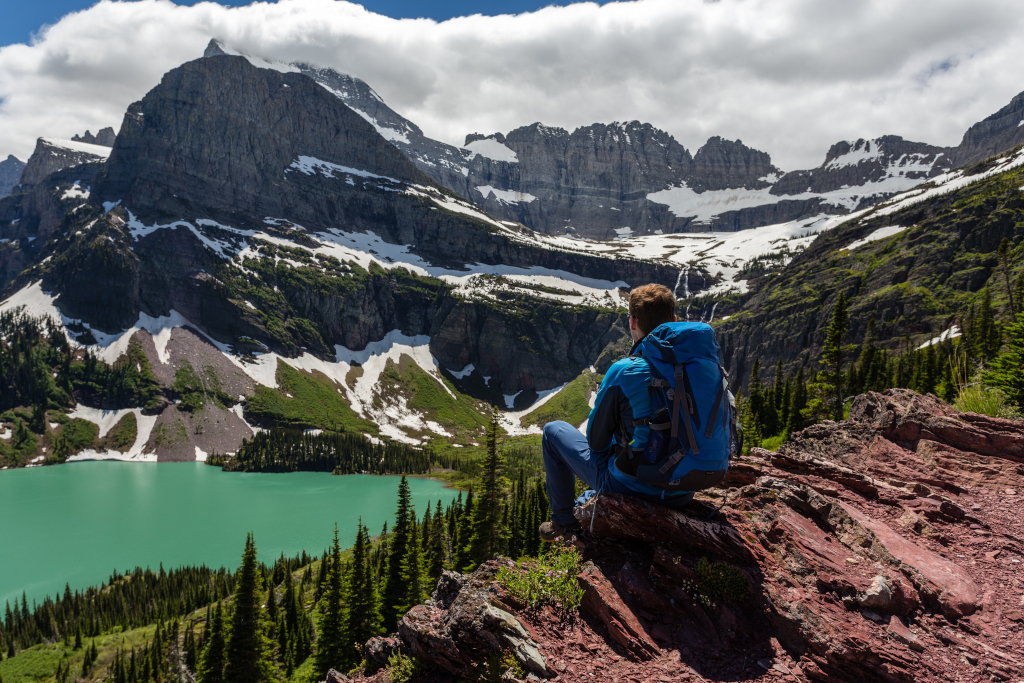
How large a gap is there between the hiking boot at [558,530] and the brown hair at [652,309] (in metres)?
2.75

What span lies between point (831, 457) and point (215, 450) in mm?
183398

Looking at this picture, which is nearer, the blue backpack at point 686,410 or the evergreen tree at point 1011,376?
the blue backpack at point 686,410

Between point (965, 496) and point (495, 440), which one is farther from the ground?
point (965, 496)

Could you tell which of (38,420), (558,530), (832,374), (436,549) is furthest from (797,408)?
(38,420)

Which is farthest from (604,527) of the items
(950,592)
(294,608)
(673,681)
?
(294,608)

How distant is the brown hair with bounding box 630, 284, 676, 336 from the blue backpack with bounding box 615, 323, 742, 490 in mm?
482

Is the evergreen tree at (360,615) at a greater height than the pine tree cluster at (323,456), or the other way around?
the evergreen tree at (360,615)

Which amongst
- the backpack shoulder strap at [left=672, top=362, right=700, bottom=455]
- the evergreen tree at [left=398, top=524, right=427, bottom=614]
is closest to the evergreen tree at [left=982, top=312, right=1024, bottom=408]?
the backpack shoulder strap at [left=672, top=362, right=700, bottom=455]

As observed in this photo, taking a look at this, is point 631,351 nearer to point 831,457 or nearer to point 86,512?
point 831,457

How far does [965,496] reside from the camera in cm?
817

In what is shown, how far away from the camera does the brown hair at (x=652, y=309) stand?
5.73m

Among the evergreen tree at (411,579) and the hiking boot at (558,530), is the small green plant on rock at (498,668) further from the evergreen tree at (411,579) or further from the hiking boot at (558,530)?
the evergreen tree at (411,579)

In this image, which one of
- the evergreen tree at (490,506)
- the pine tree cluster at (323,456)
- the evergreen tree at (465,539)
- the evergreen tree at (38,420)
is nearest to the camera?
the evergreen tree at (490,506)

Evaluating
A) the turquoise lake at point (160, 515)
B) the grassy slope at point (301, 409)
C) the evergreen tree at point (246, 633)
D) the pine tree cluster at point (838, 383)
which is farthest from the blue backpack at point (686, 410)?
the grassy slope at point (301, 409)
